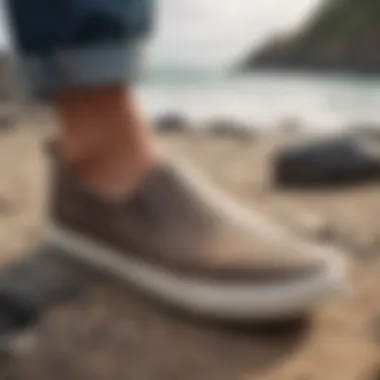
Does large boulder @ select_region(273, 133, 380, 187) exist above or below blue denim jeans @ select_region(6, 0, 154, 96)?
below

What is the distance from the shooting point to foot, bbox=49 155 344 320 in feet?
2.93

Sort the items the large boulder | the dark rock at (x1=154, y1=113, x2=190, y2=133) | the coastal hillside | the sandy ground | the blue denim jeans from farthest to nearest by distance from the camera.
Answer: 1. the coastal hillside
2. the dark rock at (x1=154, y1=113, x2=190, y2=133)
3. the large boulder
4. the blue denim jeans
5. the sandy ground

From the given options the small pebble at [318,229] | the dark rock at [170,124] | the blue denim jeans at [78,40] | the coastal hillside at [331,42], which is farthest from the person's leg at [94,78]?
the coastal hillside at [331,42]

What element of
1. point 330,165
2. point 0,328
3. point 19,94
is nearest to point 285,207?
point 330,165

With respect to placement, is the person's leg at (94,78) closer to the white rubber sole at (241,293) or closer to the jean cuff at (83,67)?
the jean cuff at (83,67)

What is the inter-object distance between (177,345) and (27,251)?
0.39 m

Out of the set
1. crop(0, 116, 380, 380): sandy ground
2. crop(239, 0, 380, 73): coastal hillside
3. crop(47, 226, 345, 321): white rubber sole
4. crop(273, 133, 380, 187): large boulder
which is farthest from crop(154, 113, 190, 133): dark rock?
crop(239, 0, 380, 73): coastal hillside

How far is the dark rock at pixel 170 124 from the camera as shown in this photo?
10.9 feet

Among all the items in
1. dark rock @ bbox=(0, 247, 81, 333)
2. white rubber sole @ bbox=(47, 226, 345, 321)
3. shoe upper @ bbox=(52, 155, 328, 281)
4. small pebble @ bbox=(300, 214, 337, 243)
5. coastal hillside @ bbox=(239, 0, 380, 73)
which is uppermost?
shoe upper @ bbox=(52, 155, 328, 281)

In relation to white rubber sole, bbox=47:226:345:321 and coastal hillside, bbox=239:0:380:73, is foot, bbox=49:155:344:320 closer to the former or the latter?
white rubber sole, bbox=47:226:345:321

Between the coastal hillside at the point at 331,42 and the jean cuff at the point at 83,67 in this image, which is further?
the coastal hillside at the point at 331,42

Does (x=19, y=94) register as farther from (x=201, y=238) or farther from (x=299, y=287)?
(x=299, y=287)

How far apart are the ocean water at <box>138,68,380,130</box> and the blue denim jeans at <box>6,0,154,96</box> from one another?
2604mm

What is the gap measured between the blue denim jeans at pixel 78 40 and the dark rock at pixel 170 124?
2.26 metres
